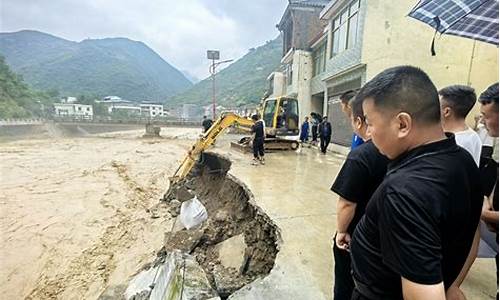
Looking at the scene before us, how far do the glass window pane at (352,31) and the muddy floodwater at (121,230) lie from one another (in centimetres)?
432

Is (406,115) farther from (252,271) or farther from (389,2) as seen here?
(389,2)

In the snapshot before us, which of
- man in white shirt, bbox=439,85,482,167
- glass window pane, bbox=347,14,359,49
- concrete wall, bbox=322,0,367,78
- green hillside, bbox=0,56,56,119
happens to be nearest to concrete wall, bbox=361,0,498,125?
concrete wall, bbox=322,0,367,78

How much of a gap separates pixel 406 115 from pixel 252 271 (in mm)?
3219

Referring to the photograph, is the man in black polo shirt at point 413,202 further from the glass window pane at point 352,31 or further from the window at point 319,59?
the window at point 319,59

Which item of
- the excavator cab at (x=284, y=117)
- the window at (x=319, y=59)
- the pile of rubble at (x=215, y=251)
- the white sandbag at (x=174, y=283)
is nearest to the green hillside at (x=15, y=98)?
the window at (x=319, y=59)

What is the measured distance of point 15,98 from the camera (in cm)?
3953

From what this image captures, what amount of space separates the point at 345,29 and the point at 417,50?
9.72 ft

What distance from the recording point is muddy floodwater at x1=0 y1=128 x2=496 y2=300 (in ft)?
9.34

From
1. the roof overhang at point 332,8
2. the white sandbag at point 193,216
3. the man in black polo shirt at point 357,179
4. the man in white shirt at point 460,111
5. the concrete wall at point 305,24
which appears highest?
the concrete wall at point 305,24

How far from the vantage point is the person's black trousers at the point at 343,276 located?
6.61 ft

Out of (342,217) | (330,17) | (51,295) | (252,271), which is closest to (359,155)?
(342,217)

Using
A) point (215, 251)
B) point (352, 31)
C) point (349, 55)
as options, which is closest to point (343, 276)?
point (215, 251)

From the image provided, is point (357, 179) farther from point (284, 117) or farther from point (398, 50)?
point (284, 117)

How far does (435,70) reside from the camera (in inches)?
363
